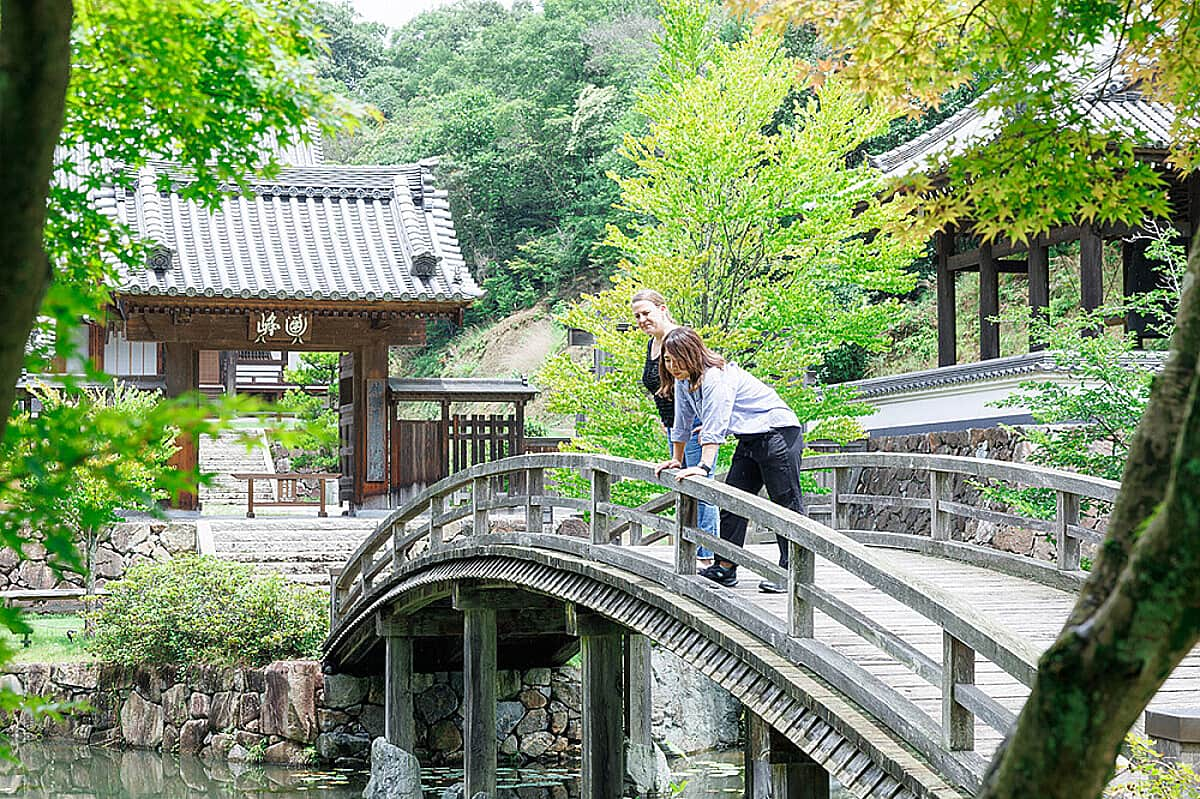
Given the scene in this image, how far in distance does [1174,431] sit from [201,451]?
24.8 m

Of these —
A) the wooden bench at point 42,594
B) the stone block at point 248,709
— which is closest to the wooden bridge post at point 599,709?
the stone block at point 248,709

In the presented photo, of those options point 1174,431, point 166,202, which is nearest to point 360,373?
point 166,202

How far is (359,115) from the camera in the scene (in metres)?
6.66

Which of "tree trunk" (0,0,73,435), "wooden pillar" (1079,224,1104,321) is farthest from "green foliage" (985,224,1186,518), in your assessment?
"tree trunk" (0,0,73,435)

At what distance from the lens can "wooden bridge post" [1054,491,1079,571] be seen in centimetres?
830

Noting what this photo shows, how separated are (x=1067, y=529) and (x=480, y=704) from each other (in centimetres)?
537

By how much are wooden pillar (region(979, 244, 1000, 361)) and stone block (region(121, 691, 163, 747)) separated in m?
11.6

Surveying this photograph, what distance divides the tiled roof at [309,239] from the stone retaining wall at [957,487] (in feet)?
21.9

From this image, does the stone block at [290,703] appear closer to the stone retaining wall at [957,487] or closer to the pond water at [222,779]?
the pond water at [222,779]

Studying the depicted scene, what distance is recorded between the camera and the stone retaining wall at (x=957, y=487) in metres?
17.2

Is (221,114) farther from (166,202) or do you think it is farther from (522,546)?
(166,202)

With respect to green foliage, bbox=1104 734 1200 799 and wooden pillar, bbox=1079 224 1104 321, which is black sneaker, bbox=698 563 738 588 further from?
wooden pillar, bbox=1079 224 1104 321

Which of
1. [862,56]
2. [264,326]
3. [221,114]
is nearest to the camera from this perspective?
[862,56]

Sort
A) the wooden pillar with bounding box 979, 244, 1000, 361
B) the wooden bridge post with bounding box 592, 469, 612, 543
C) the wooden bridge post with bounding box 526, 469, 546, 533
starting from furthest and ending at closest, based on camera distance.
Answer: the wooden pillar with bounding box 979, 244, 1000, 361 < the wooden bridge post with bounding box 526, 469, 546, 533 < the wooden bridge post with bounding box 592, 469, 612, 543
